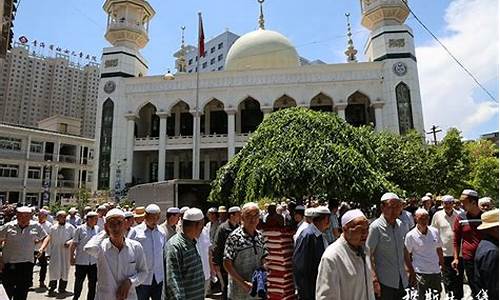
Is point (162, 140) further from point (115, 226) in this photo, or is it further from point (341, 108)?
point (115, 226)

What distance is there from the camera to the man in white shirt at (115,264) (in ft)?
9.68

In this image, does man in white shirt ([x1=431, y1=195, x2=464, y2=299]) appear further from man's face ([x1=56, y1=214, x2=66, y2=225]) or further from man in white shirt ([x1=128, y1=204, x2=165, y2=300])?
man's face ([x1=56, y1=214, x2=66, y2=225])

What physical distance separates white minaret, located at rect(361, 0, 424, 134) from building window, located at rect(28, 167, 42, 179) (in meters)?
30.8

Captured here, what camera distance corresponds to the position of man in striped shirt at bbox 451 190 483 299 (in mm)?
4062

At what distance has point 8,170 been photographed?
32.2m

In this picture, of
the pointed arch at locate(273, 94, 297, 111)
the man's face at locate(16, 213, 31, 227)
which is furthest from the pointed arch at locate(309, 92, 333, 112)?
the man's face at locate(16, 213, 31, 227)

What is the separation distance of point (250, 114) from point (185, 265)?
24435 millimetres

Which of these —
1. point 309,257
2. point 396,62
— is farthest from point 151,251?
point 396,62

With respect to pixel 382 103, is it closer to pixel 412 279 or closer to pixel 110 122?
pixel 110 122

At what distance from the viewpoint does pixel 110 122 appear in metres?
25.9

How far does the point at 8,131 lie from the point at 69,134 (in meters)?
5.93

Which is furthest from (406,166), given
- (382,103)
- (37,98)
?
(37,98)

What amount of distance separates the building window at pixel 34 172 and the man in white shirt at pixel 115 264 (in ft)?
118

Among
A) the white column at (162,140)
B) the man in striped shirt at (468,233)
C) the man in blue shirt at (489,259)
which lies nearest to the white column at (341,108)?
the white column at (162,140)
